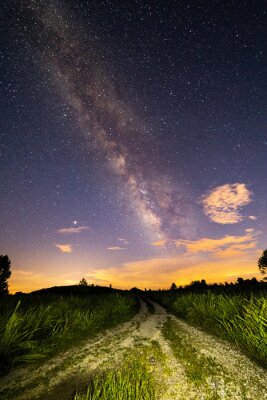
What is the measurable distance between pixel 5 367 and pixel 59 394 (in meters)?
2.01

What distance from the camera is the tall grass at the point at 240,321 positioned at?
18.3 ft

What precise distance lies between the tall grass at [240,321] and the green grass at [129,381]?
98.0 inches

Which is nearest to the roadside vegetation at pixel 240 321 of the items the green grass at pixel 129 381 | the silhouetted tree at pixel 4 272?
the green grass at pixel 129 381

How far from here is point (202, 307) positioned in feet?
36.2

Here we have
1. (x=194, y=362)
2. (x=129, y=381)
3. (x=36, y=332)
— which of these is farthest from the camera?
(x=36, y=332)

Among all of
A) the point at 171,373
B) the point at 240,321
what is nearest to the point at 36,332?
the point at 171,373

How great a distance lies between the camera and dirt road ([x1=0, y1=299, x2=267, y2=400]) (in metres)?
4.34

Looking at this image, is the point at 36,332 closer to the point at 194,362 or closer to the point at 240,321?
the point at 194,362

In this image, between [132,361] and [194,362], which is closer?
[194,362]

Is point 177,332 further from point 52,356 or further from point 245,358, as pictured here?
point 52,356

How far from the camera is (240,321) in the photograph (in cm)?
732

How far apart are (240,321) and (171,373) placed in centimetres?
347

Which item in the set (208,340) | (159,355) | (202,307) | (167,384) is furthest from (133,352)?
(202,307)

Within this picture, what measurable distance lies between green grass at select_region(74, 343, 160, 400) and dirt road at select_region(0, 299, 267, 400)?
0.22 metres
